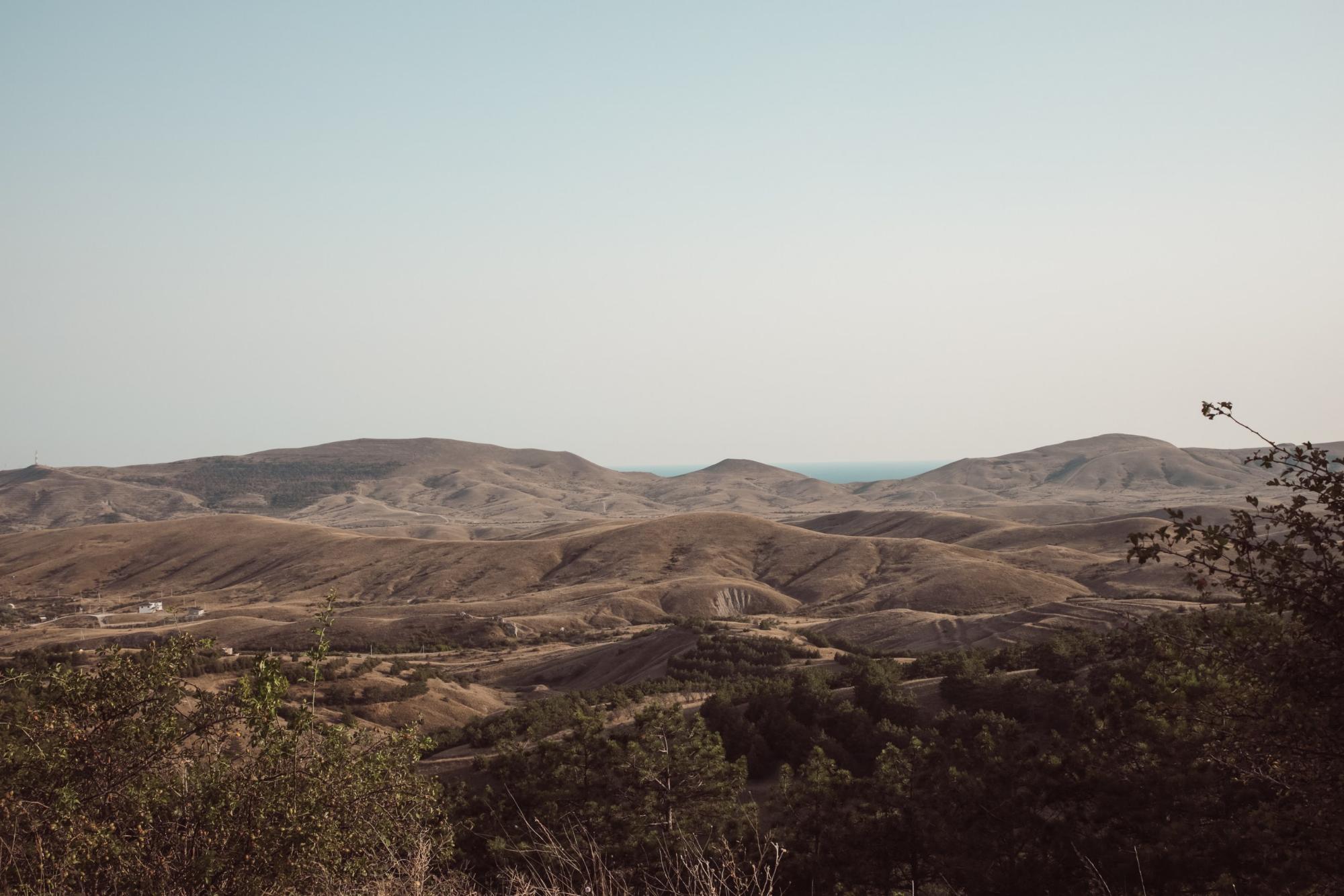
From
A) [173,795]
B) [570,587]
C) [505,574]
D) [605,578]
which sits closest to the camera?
[173,795]

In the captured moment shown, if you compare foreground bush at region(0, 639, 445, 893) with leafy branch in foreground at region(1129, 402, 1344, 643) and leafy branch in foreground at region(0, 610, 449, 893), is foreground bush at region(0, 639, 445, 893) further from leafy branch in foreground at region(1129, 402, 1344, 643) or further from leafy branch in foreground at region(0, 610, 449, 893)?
leafy branch in foreground at region(1129, 402, 1344, 643)

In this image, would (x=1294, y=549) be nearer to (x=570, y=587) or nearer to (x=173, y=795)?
(x=173, y=795)

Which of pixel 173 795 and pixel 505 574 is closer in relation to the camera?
pixel 173 795

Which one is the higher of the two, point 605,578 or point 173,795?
point 173,795

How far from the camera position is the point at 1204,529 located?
6430 millimetres

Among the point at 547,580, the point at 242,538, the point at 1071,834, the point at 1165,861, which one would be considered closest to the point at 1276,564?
the point at 1165,861

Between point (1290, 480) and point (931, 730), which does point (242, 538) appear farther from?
point (1290, 480)

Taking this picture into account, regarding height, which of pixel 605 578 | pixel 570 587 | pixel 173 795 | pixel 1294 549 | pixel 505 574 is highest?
pixel 1294 549

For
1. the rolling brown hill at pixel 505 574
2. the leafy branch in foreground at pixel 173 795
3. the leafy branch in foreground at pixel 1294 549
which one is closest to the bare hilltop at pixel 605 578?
the rolling brown hill at pixel 505 574

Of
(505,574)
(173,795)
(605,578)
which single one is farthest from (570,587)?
(173,795)

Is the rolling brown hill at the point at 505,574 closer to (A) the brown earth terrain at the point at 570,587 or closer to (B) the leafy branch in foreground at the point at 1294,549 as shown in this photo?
(A) the brown earth terrain at the point at 570,587

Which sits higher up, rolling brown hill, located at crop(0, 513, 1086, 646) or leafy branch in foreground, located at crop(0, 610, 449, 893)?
leafy branch in foreground, located at crop(0, 610, 449, 893)

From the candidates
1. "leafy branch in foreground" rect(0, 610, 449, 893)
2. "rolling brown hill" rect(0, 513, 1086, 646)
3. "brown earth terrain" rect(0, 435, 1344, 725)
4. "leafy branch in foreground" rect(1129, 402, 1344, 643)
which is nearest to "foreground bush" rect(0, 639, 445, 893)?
"leafy branch in foreground" rect(0, 610, 449, 893)

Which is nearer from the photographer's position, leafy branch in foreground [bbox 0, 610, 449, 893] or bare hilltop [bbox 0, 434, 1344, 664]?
leafy branch in foreground [bbox 0, 610, 449, 893]
